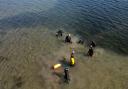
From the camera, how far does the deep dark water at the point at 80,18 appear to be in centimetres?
3828

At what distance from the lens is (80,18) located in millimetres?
46094

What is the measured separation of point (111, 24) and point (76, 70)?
1744cm

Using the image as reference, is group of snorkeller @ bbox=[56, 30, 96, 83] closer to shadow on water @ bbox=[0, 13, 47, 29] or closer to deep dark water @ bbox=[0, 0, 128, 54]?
deep dark water @ bbox=[0, 0, 128, 54]

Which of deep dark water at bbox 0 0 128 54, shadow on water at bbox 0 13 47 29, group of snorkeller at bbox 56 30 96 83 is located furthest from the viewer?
shadow on water at bbox 0 13 47 29

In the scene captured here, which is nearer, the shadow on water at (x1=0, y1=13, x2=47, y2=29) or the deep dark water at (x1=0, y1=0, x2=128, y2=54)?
the deep dark water at (x1=0, y1=0, x2=128, y2=54)

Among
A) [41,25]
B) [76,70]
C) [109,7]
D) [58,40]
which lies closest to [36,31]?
[41,25]

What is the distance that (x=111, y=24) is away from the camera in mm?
42031

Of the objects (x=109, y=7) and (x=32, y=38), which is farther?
(x=109, y=7)

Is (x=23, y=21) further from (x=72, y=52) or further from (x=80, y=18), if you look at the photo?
(x=72, y=52)

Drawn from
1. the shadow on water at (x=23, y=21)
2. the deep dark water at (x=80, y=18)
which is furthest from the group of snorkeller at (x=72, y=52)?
the shadow on water at (x=23, y=21)

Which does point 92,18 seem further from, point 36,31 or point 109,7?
point 36,31

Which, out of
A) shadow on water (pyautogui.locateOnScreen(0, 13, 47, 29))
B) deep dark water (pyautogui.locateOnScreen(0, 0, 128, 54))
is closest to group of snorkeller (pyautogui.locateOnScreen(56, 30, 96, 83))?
deep dark water (pyautogui.locateOnScreen(0, 0, 128, 54))

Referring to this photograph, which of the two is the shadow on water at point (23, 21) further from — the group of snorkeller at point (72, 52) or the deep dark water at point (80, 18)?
the group of snorkeller at point (72, 52)

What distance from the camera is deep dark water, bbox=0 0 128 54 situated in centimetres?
3828
